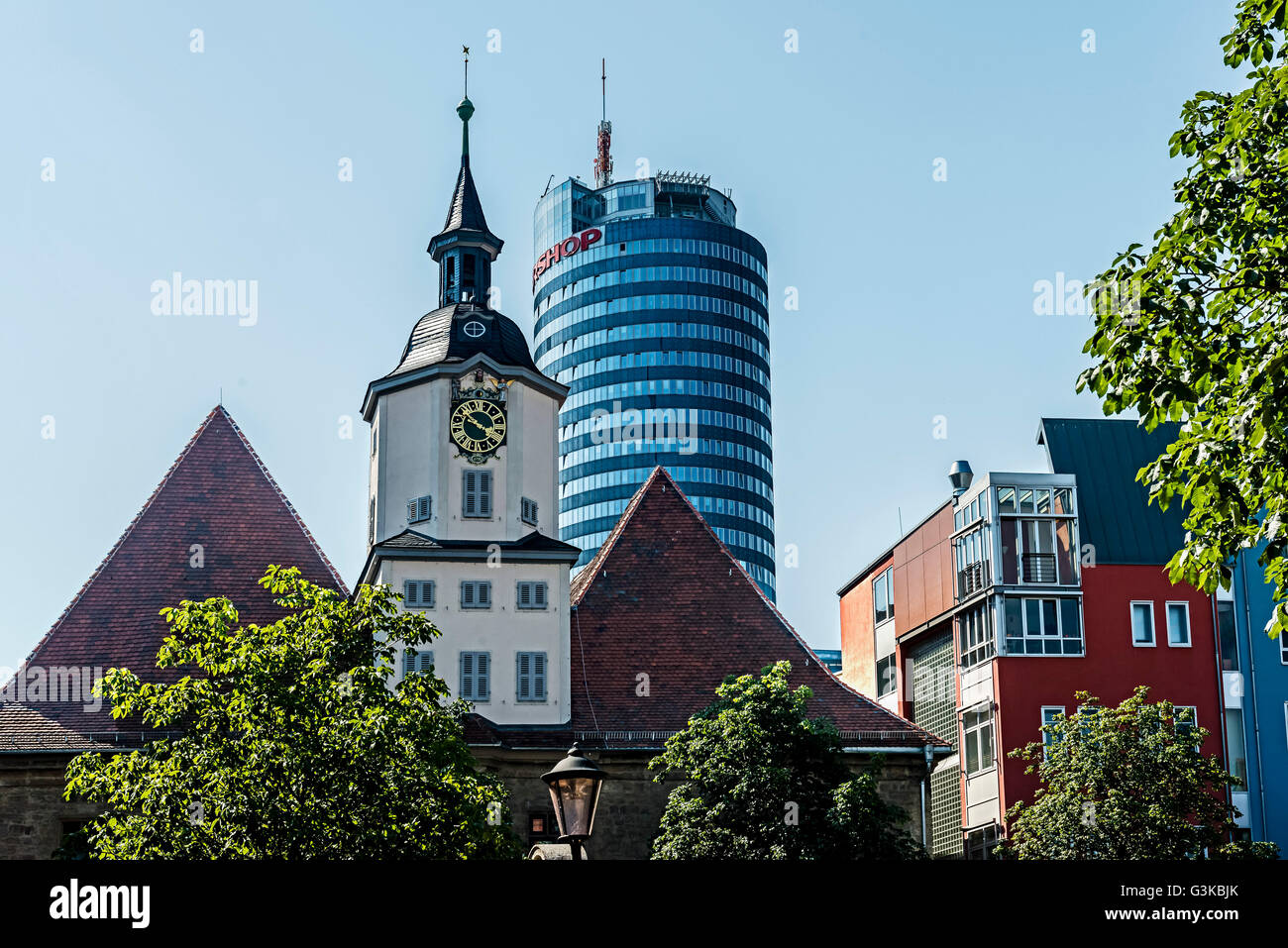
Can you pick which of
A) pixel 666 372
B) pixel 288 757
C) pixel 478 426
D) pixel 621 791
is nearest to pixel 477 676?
pixel 621 791

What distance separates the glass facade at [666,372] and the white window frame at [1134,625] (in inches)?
3993

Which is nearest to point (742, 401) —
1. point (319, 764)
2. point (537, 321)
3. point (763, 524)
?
point (763, 524)

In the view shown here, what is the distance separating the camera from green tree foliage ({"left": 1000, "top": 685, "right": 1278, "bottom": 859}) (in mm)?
41094

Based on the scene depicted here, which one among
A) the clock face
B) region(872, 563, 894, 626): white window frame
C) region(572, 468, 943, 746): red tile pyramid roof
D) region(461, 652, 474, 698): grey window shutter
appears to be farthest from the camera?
region(872, 563, 894, 626): white window frame

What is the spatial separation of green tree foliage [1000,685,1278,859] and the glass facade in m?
113

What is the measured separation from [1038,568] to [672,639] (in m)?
13.0

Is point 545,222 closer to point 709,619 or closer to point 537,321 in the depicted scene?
point 537,321

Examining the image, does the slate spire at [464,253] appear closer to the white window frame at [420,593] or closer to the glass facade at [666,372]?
the white window frame at [420,593]

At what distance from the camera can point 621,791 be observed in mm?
48156

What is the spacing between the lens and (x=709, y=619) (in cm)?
5175

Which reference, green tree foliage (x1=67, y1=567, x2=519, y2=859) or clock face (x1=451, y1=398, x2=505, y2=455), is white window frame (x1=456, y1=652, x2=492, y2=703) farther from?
green tree foliage (x1=67, y1=567, x2=519, y2=859)

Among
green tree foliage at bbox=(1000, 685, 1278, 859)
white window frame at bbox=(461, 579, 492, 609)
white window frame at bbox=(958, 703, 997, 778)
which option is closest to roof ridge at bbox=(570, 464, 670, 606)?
white window frame at bbox=(461, 579, 492, 609)

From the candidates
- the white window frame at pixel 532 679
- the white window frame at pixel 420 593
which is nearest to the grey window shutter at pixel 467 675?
the white window frame at pixel 532 679

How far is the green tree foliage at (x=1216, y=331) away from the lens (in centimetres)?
1489
